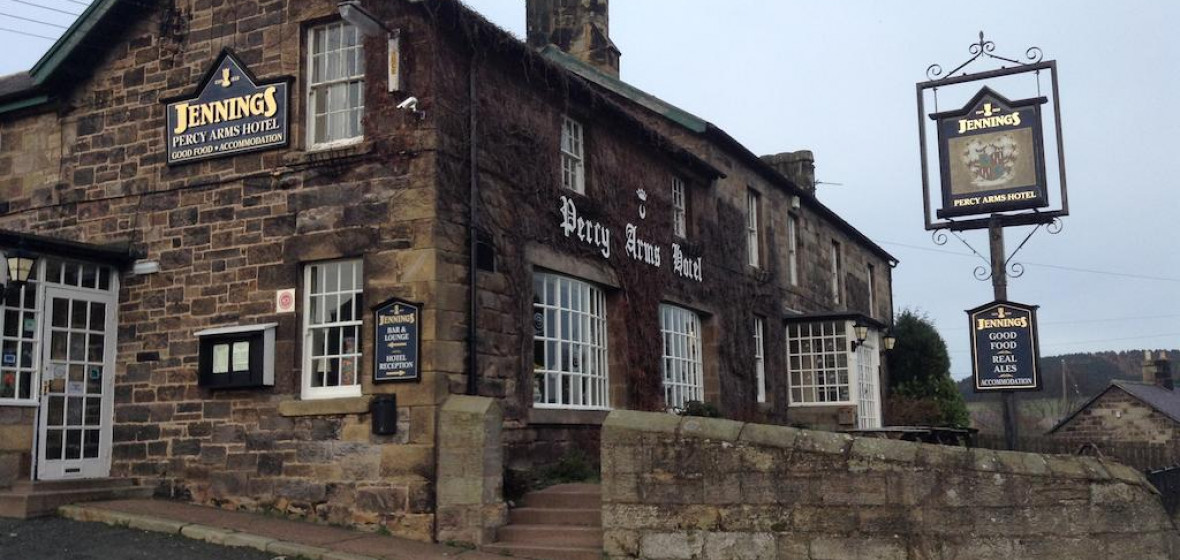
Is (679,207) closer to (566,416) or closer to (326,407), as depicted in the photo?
(566,416)

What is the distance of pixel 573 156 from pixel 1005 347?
6637mm

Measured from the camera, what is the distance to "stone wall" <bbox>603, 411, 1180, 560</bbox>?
356 inches

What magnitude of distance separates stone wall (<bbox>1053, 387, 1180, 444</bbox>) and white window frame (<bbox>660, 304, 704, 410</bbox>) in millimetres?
25104

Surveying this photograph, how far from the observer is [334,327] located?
11.8 metres

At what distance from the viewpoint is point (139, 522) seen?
10789 millimetres

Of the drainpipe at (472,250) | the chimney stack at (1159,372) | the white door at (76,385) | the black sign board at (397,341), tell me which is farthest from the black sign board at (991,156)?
the chimney stack at (1159,372)

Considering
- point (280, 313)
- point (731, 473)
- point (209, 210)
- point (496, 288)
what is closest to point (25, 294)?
point (209, 210)

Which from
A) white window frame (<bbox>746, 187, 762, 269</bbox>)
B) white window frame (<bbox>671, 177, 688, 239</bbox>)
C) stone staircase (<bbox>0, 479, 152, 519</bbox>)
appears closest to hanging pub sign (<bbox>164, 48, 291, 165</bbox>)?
stone staircase (<bbox>0, 479, 152, 519</bbox>)

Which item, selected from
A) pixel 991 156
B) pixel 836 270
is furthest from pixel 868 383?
pixel 991 156

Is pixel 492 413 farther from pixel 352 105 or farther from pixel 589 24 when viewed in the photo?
pixel 589 24

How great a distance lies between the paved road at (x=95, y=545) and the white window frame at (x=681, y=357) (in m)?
7.74

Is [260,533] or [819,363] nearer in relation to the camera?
[260,533]

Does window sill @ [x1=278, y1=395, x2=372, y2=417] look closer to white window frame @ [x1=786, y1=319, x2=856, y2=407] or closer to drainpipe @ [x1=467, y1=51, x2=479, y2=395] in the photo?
drainpipe @ [x1=467, y1=51, x2=479, y2=395]

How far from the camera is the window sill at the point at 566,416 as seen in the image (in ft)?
41.4
